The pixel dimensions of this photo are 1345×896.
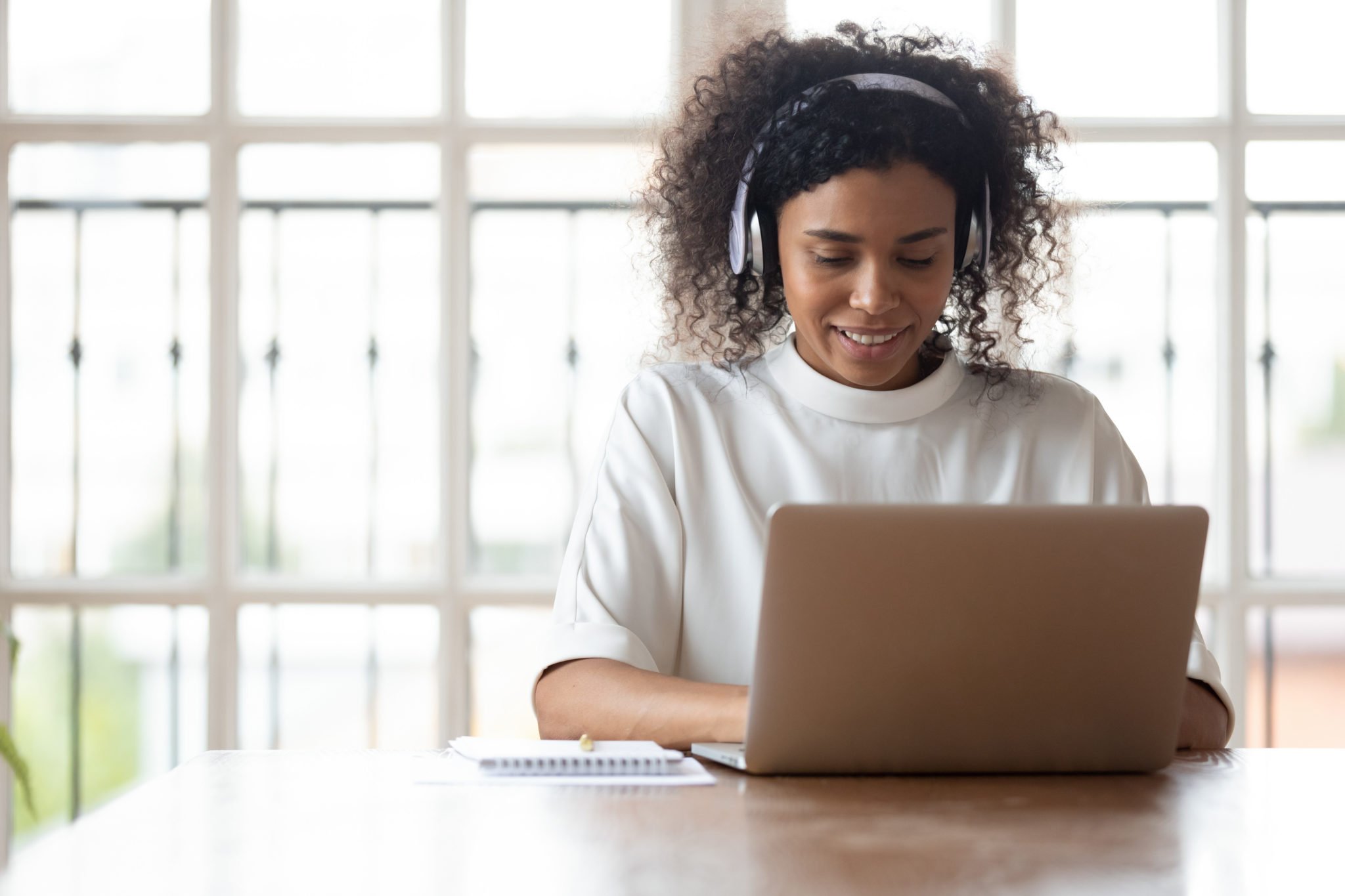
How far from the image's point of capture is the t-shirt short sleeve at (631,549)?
1427 mm

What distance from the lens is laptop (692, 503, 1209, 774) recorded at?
0.91 meters

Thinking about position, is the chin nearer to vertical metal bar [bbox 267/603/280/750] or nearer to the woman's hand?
the woman's hand

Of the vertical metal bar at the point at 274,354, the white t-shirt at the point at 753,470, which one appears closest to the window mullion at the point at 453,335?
the vertical metal bar at the point at 274,354

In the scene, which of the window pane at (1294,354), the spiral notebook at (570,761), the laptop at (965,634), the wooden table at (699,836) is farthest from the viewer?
the window pane at (1294,354)

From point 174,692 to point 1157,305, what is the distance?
2493 mm

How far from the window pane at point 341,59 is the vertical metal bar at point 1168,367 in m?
1.72

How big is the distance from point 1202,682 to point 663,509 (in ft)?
2.14

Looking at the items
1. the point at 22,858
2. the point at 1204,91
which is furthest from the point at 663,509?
the point at 1204,91

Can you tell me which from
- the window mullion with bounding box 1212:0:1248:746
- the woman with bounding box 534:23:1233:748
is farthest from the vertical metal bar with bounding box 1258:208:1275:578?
the woman with bounding box 534:23:1233:748

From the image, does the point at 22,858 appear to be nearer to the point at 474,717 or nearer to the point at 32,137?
the point at 474,717

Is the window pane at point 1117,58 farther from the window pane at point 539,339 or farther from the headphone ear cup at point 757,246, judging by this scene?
the headphone ear cup at point 757,246

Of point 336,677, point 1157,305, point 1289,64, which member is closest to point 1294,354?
point 1157,305

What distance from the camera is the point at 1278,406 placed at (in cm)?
285

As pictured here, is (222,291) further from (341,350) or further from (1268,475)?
(1268,475)
